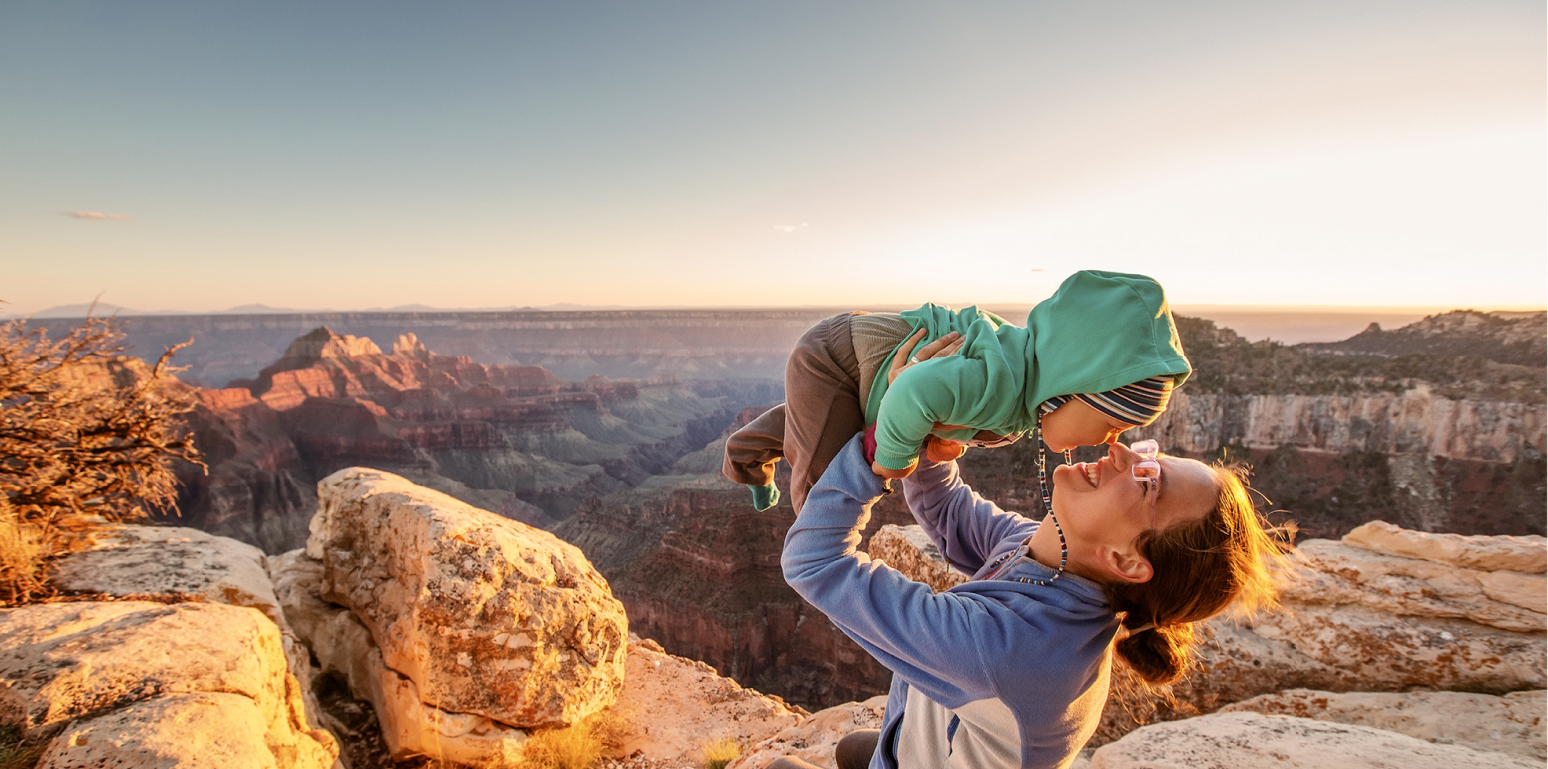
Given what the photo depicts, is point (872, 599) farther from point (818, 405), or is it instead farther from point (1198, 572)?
point (1198, 572)

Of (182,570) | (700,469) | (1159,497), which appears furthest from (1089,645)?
(700,469)

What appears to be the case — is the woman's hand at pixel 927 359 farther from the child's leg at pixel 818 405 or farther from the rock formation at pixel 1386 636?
the rock formation at pixel 1386 636

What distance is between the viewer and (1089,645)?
5.11ft

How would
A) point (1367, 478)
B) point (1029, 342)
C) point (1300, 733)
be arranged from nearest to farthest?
1. point (1029, 342)
2. point (1300, 733)
3. point (1367, 478)

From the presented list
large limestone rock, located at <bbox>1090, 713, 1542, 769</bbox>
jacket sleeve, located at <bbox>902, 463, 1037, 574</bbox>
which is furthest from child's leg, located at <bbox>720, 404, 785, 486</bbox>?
large limestone rock, located at <bbox>1090, 713, 1542, 769</bbox>

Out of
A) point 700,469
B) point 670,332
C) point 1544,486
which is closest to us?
point 1544,486

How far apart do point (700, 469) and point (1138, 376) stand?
183 feet

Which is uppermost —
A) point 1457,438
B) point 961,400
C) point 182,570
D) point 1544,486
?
point 961,400

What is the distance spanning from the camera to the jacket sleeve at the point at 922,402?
63.0 inches

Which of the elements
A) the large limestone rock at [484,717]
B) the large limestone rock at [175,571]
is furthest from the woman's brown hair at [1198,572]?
the large limestone rock at [175,571]

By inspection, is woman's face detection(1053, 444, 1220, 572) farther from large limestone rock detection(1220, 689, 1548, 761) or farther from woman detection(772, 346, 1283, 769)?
large limestone rock detection(1220, 689, 1548, 761)

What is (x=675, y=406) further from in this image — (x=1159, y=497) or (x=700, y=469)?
(x=1159, y=497)

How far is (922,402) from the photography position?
1.59 meters

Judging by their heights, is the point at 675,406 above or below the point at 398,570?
below
